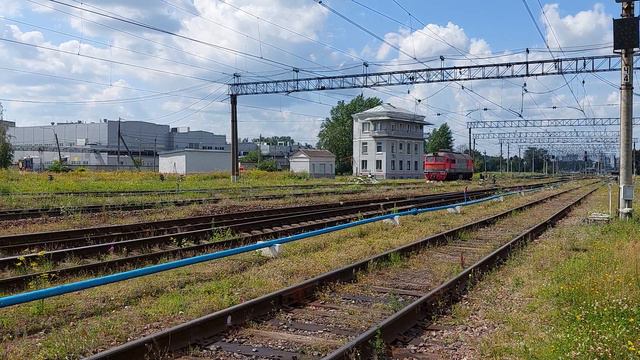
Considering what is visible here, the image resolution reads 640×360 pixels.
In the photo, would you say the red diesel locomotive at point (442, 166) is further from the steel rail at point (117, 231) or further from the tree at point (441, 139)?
the tree at point (441, 139)

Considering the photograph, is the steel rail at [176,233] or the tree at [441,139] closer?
the steel rail at [176,233]

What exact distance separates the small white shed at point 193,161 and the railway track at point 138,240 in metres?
64.3

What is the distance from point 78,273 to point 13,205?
52.6 feet

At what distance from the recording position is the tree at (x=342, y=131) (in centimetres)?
11575

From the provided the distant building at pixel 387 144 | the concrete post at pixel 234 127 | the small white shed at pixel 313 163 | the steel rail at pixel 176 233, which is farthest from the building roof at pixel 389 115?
the steel rail at pixel 176 233

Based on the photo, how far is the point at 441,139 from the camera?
484 ft

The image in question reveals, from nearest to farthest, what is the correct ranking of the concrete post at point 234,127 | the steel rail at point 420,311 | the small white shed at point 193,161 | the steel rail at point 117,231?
the steel rail at point 420,311 → the steel rail at point 117,231 → the concrete post at point 234,127 → the small white shed at point 193,161

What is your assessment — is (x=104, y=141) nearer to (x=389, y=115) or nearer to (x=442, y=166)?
(x=389, y=115)

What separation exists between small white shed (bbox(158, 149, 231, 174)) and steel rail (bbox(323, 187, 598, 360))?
74.1 m

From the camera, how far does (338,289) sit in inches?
349

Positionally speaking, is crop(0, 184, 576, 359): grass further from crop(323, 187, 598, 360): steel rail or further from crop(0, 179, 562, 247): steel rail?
crop(0, 179, 562, 247): steel rail

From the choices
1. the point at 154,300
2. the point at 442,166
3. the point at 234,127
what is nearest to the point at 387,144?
the point at 442,166

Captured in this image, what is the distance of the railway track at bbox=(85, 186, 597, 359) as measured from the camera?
19.4 feet

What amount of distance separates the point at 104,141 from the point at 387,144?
7475cm
